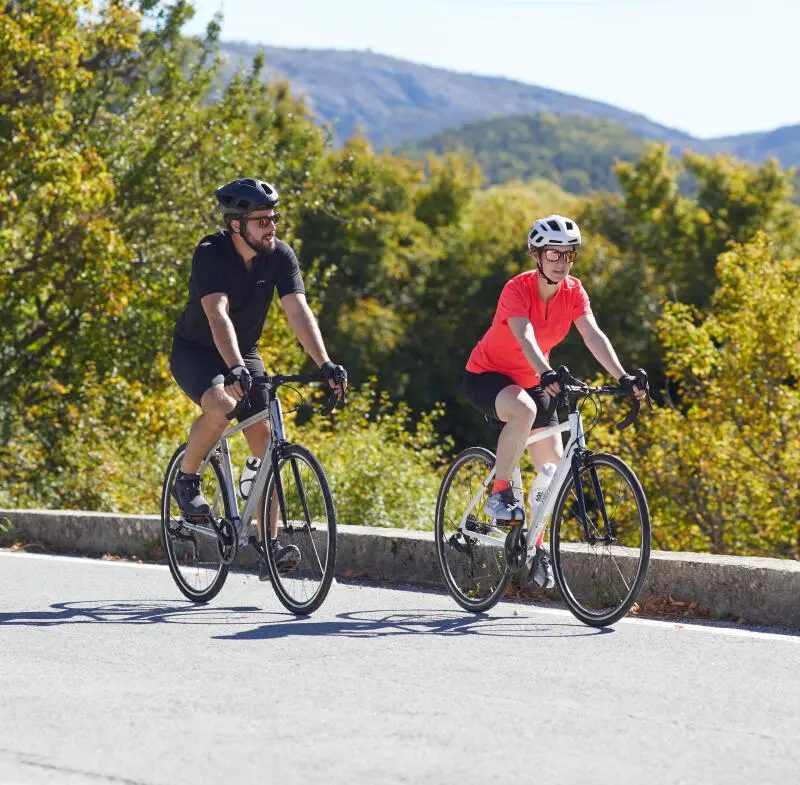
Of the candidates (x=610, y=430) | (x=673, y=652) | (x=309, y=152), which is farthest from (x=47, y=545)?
(x=309, y=152)

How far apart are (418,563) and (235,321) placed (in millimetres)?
1920

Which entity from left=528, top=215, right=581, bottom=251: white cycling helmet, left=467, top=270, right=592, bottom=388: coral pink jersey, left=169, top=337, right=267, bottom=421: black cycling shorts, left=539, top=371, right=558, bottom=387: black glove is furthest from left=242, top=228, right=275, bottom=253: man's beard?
left=539, top=371, right=558, bottom=387: black glove

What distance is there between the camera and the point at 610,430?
1964 cm

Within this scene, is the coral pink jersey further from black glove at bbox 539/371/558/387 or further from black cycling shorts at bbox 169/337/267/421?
black cycling shorts at bbox 169/337/267/421

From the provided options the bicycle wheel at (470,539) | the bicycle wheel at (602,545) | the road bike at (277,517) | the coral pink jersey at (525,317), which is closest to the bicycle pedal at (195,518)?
the road bike at (277,517)

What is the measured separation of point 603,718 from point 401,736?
0.70 m

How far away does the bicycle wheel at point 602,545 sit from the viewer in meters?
6.19

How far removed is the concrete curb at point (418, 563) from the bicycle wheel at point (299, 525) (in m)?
1.28

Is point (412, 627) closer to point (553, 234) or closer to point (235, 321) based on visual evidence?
point (235, 321)

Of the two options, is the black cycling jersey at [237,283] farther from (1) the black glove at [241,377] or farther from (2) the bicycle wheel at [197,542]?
(2) the bicycle wheel at [197,542]

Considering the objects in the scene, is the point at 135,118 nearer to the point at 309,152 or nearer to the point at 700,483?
the point at 309,152

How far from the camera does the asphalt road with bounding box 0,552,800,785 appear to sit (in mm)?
3893

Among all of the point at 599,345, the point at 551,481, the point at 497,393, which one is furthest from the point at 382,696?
the point at 599,345

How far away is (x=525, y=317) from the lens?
6496mm
